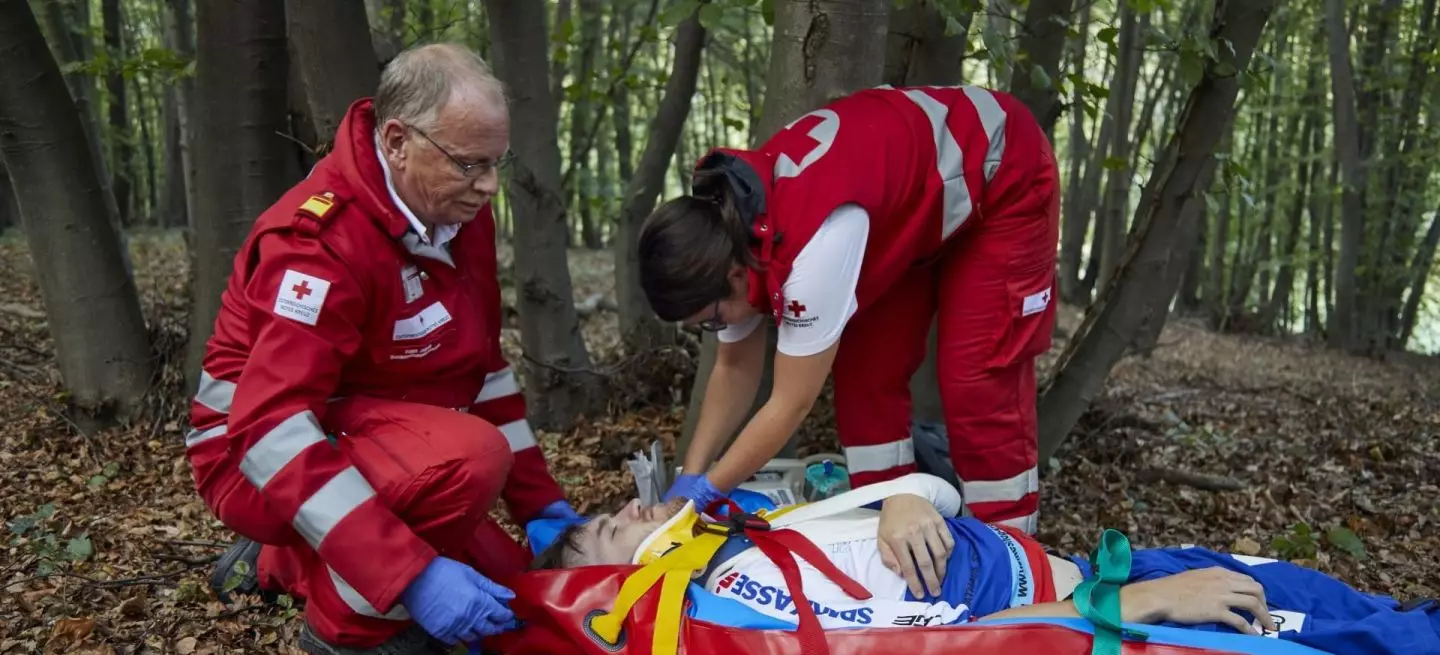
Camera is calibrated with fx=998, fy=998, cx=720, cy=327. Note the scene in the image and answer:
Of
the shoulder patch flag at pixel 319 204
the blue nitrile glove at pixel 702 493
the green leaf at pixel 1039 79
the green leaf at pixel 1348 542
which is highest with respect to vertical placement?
the green leaf at pixel 1039 79

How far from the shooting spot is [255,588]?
3.07 metres

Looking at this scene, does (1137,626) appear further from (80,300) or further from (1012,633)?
(80,300)

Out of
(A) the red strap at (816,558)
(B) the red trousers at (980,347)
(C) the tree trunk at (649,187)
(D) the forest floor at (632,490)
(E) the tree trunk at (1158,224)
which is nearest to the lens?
(A) the red strap at (816,558)

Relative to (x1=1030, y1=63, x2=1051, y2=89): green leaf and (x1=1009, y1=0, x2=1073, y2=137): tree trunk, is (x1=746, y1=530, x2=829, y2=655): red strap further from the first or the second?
(x1=1009, y1=0, x2=1073, y2=137): tree trunk

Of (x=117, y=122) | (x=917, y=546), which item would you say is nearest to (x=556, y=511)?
(x=917, y=546)

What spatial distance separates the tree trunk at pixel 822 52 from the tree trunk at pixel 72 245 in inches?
126

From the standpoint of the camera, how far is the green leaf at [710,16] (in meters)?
3.33

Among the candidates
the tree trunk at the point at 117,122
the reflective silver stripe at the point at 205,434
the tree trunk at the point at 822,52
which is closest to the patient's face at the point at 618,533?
the reflective silver stripe at the point at 205,434

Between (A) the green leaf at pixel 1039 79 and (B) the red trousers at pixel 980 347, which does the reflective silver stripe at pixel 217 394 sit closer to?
(B) the red trousers at pixel 980 347

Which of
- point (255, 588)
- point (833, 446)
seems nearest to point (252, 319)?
point (255, 588)

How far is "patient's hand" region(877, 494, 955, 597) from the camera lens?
2500 mm

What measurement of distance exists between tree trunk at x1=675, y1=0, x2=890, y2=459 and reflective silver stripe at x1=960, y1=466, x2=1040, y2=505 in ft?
4.47

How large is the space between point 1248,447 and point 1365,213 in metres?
7.72

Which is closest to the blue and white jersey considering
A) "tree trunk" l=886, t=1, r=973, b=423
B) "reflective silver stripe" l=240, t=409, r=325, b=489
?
"reflective silver stripe" l=240, t=409, r=325, b=489
